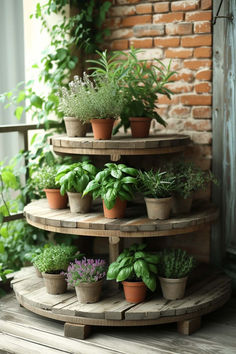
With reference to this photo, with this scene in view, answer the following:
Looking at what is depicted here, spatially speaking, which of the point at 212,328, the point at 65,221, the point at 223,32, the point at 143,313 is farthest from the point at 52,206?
the point at 223,32

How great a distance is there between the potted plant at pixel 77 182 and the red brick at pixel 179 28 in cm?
120

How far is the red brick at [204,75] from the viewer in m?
3.61

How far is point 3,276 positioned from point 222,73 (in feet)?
6.72

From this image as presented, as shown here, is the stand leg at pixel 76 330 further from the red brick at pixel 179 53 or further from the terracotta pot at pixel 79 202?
the red brick at pixel 179 53

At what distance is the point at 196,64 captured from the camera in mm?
3654

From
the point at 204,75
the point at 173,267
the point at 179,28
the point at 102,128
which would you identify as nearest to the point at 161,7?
the point at 179,28

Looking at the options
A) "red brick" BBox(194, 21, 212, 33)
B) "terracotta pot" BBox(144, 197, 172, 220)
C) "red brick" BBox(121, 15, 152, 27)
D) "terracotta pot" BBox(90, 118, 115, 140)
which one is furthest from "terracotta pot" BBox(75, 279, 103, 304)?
"red brick" BBox(121, 15, 152, 27)

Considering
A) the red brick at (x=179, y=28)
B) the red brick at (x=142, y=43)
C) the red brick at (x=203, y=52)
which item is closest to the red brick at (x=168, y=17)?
the red brick at (x=179, y=28)

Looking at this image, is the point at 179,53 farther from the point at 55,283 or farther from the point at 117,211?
the point at 55,283

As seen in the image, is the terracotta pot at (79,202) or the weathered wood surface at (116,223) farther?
the terracotta pot at (79,202)

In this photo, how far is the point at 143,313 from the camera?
2.90m

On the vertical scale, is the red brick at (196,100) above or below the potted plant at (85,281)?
above

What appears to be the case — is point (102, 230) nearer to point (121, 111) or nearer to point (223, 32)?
point (121, 111)

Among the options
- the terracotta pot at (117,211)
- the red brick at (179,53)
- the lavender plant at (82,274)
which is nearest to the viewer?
the lavender plant at (82,274)
